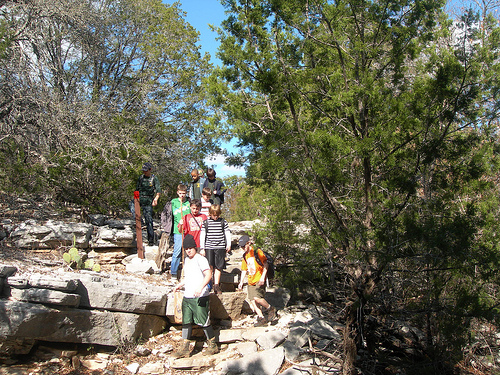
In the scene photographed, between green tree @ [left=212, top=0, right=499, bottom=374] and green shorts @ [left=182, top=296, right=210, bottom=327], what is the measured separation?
73.3 inches

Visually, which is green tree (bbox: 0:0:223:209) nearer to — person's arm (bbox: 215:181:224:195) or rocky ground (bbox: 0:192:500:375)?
person's arm (bbox: 215:181:224:195)

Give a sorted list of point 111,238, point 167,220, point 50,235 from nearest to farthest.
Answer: point 50,235
point 167,220
point 111,238

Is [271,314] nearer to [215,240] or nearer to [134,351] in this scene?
[215,240]

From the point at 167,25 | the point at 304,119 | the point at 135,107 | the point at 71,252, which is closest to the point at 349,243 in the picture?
the point at 304,119

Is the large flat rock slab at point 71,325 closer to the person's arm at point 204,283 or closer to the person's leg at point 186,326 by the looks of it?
the person's leg at point 186,326

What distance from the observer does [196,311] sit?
215 inches

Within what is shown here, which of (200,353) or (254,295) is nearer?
(200,353)

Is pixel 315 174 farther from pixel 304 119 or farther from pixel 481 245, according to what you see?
pixel 481 245

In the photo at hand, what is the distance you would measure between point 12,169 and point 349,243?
6390 millimetres

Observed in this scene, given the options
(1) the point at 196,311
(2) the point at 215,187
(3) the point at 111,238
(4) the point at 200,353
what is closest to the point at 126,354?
(4) the point at 200,353

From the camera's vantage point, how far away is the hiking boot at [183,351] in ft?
17.7

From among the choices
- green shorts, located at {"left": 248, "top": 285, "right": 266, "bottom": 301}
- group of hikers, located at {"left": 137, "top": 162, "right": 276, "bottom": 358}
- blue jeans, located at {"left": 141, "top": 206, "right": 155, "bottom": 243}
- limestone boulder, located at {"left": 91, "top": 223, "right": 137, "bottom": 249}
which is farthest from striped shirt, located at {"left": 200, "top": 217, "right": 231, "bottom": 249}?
limestone boulder, located at {"left": 91, "top": 223, "right": 137, "bottom": 249}

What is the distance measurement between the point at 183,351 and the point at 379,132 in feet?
12.9

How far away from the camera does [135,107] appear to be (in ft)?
37.1
